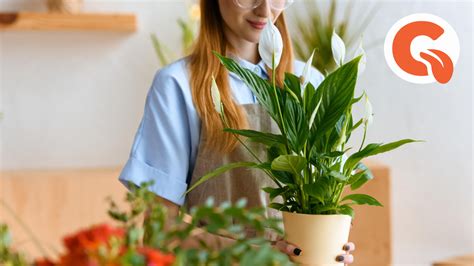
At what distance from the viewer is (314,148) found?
4.93ft

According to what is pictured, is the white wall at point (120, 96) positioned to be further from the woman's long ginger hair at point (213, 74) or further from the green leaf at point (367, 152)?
the green leaf at point (367, 152)

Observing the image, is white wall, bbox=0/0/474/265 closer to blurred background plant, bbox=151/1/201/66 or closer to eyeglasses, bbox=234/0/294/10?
blurred background plant, bbox=151/1/201/66

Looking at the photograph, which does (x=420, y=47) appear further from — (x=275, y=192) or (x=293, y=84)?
(x=275, y=192)

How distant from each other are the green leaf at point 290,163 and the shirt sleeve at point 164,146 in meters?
0.42

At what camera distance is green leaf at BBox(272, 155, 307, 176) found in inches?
55.8

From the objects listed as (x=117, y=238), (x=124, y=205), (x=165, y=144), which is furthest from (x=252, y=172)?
(x=124, y=205)

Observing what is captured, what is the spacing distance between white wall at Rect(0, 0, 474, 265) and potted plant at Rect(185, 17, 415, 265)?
2459 mm

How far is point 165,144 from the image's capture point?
1816mm

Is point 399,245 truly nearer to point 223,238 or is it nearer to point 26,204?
point 26,204

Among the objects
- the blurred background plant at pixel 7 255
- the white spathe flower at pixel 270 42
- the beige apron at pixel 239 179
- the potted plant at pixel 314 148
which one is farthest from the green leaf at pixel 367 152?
the blurred background plant at pixel 7 255

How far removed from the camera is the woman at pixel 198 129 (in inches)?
71.1

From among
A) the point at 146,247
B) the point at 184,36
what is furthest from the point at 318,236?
the point at 184,36

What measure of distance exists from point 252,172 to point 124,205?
2.04 m

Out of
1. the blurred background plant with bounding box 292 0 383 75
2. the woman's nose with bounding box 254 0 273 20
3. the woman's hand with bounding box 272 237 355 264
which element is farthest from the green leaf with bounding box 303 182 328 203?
the blurred background plant with bounding box 292 0 383 75
